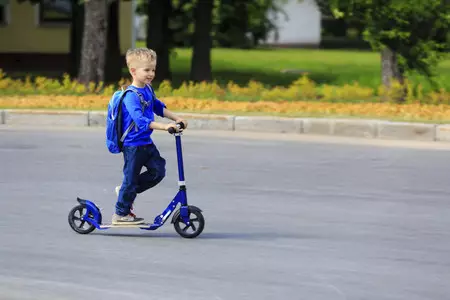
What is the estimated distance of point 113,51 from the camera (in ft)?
93.6

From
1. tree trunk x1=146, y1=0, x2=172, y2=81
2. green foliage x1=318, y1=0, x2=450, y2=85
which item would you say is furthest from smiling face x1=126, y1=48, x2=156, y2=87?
tree trunk x1=146, y1=0, x2=172, y2=81

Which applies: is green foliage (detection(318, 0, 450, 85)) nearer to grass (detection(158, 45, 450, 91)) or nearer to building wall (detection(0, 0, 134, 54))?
grass (detection(158, 45, 450, 91))

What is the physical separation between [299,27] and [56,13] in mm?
18188

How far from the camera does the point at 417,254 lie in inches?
324

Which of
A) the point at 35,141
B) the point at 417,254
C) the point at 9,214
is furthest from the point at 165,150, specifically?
the point at 417,254

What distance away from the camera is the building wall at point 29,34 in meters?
33.7

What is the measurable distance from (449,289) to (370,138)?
27.9 feet

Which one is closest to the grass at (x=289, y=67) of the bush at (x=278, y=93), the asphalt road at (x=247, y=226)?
the bush at (x=278, y=93)

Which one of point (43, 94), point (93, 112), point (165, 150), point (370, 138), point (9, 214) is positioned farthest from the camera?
point (43, 94)

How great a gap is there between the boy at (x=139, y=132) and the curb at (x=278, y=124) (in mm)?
7180

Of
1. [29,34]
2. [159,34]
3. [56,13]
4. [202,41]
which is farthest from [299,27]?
[202,41]

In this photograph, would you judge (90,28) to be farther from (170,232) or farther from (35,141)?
(170,232)

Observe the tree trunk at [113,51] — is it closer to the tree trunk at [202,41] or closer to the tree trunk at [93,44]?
the tree trunk at [202,41]

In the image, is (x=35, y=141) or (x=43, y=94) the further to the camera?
(x=43, y=94)
